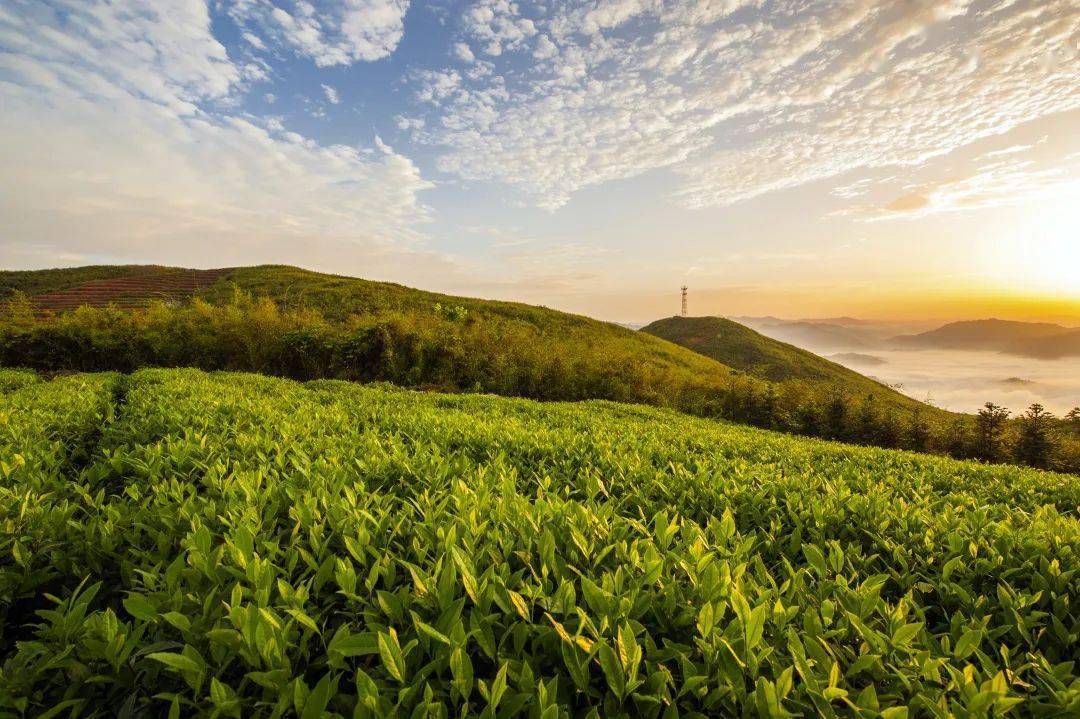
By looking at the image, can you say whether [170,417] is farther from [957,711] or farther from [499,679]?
[957,711]

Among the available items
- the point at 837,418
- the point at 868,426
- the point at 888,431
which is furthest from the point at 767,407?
the point at 888,431

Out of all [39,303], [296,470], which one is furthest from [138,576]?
[39,303]

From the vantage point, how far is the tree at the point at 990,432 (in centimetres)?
998

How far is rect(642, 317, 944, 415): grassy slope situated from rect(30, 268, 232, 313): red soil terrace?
153 ft

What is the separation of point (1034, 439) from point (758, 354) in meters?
38.3

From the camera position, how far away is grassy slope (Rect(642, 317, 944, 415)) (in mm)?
41500

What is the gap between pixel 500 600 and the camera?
1.40 meters

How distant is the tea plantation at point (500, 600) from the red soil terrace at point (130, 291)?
35.2 m

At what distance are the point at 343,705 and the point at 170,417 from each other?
170 inches

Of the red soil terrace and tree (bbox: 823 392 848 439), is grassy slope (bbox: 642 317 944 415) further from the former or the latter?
the red soil terrace

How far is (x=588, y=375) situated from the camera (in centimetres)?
1395

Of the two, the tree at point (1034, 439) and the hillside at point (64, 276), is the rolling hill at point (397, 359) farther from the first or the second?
the hillside at point (64, 276)

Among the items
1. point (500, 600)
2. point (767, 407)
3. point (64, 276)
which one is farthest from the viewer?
point (64, 276)

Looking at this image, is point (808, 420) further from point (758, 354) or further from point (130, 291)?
point (130, 291)
